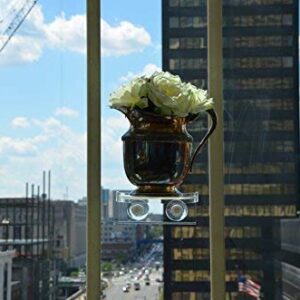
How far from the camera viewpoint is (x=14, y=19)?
8.19 feet

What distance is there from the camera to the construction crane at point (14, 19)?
2.47 m

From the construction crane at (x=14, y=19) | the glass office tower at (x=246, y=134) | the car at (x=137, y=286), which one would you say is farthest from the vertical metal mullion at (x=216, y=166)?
the construction crane at (x=14, y=19)

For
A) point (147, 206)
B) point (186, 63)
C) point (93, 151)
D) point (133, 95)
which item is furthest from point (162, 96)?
point (186, 63)

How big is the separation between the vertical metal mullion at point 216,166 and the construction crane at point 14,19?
777 mm

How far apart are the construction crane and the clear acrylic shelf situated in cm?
94

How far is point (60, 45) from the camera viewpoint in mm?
2467

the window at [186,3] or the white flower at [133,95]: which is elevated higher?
the window at [186,3]

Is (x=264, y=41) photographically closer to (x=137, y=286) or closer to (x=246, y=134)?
(x=246, y=134)

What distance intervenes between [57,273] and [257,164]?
0.96 meters

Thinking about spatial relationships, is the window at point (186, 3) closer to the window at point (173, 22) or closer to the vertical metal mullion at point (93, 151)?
the window at point (173, 22)

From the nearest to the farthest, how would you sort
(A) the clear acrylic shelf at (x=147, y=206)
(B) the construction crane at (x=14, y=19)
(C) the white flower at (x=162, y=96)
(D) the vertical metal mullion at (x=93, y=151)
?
(C) the white flower at (x=162, y=96) < (A) the clear acrylic shelf at (x=147, y=206) < (D) the vertical metal mullion at (x=93, y=151) < (B) the construction crane at (x=14, y=19)

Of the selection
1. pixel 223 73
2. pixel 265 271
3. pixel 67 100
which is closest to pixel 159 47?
pixel 223 73

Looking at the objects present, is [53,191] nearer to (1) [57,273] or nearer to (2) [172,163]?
(1) [57,273]

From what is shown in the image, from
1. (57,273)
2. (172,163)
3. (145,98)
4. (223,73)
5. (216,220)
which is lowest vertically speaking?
(57,273)
